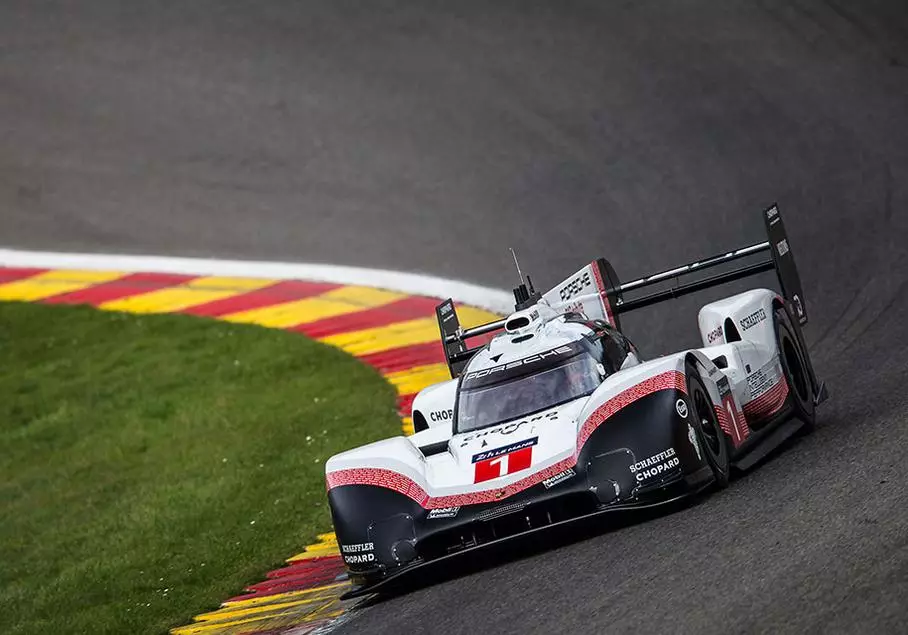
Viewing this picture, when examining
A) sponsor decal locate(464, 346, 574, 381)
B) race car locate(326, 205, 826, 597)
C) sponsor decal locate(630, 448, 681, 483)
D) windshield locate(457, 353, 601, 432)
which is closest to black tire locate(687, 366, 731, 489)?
race car locate(326, 205, 826, 597)

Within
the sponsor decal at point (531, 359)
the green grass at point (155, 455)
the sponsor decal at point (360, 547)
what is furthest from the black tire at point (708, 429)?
the green grass at point (155, 455)

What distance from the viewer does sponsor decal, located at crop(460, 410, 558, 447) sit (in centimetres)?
860

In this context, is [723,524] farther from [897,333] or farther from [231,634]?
[897,333]

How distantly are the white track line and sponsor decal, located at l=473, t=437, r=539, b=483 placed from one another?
5.90m

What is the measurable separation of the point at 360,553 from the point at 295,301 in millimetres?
8435

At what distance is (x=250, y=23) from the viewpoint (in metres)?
21.0

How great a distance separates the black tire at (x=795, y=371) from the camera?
378 inches

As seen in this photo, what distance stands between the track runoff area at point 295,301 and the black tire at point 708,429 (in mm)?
2231

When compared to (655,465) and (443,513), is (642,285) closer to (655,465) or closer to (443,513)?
(655,465)

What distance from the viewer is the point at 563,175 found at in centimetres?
1602

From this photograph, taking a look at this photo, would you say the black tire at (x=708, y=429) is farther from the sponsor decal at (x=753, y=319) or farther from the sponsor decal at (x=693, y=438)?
the sponsor decal at (x=753, y=319)

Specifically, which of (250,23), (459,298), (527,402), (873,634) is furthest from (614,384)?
(250,23)

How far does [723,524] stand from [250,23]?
588 inches

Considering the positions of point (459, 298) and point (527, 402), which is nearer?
point (527, 402)
